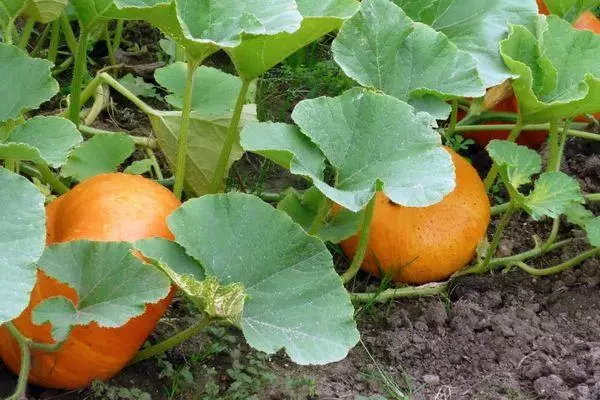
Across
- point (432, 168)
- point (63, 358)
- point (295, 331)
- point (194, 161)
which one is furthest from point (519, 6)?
point (63, 358)

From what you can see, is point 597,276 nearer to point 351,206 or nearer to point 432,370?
point 432,370

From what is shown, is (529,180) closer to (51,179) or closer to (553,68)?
(553,68)

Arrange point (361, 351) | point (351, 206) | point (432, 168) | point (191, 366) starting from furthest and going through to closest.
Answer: point (361, 351), point (191, 366), point (432, 168), point (351, 206)

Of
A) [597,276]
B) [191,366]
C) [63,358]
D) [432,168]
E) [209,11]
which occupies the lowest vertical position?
[597,276]

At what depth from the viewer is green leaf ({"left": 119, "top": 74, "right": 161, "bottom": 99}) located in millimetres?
2883

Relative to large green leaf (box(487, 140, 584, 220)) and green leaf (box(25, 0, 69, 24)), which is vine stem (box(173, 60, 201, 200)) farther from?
large green leaf (box(487, 140, 584, 220))

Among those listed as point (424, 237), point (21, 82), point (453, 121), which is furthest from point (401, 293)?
point (21, 82)

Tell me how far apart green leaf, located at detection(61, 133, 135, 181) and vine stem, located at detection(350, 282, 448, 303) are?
2.01ft

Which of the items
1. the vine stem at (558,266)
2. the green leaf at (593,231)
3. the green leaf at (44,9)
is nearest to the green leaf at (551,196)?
the green leaf at (593,231)

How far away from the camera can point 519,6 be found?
2.37 meters

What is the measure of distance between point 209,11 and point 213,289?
56 centimetres

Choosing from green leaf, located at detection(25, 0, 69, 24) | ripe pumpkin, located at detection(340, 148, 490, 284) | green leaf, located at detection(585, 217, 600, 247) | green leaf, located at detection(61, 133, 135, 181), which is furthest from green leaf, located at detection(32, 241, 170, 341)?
green leaf, located at detection(585, 217, 600, 247)

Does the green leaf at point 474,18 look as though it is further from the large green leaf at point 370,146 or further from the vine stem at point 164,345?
the vine stem at point 164,345

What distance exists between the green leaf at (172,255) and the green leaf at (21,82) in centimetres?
35
